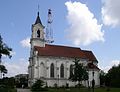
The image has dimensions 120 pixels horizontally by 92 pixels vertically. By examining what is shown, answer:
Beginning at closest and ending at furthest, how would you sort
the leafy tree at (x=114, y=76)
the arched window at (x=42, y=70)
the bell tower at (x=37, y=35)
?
the leafy tree at (x=114, y=76)
the arched window at (x=42, y=70)
the bell tower at (x=37, y=35)

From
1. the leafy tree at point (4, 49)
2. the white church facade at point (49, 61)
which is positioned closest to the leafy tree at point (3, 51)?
the leafy tree at point (4, 49)

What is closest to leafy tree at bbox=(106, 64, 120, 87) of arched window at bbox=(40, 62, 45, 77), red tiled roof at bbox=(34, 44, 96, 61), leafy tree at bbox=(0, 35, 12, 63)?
red tiled roof at bbox=(34, 44, 96, 61)

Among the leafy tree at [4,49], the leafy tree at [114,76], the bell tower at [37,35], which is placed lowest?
the leafy tree at [114,76]

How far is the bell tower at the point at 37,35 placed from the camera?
351 feet

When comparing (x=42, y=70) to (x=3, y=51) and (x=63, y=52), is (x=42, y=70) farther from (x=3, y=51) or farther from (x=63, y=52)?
(x=3, y=51)

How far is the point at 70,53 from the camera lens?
110625 mm

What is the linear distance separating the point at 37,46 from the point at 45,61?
595cm

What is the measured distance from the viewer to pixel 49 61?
344ft

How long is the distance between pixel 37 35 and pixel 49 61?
405 inches

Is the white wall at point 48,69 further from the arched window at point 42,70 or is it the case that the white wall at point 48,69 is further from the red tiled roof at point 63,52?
the red tiled roof at point 63,52

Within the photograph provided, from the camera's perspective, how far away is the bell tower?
107 metres

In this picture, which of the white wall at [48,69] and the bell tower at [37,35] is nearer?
the white wall at [48,69]

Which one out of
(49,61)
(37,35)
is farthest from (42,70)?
(37,35)

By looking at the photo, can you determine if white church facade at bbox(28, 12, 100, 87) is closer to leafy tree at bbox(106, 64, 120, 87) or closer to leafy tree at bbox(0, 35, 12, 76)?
leafy tree at bbox(106, 64, 120, 87)
